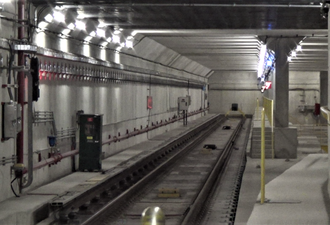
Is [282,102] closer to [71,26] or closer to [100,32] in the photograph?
[100,32]

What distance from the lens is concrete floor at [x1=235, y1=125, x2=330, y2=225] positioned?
8.58 meters

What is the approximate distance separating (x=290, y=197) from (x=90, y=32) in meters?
8.76

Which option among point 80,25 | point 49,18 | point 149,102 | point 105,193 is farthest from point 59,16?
point 149,102

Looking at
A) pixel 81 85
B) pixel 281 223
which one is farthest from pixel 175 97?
pixel 281 223

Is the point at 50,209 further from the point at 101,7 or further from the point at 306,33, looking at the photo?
the point at 306,33

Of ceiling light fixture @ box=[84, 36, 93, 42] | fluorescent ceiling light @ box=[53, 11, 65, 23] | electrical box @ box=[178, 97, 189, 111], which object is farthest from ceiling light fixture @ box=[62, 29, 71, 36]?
electrical box @ box=[178, 97, 189, 111]

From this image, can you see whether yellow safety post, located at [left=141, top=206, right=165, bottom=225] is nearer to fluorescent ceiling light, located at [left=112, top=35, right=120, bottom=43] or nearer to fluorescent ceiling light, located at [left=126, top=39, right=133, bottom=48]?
fluorescent ceiling light, located at [left=112, top=35, right=120, bottom=43]

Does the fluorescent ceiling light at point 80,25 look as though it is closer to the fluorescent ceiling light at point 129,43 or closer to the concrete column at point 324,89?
the fluorescent ceiling light at point 129,43

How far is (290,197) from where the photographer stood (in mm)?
10297

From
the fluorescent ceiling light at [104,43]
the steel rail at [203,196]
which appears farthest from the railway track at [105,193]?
the fluorescent ceiling light at [104,43]

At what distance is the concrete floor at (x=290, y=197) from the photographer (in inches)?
338

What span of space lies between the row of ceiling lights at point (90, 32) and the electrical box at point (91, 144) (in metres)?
2.30

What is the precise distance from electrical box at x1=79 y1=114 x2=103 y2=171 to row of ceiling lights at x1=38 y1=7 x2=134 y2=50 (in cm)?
230

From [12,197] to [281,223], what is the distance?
19.0ft
